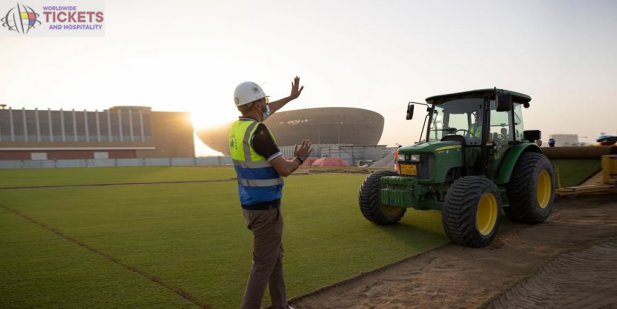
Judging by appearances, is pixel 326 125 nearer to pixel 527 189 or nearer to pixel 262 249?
pixel 527 189

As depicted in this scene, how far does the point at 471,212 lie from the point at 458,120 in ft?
6.86

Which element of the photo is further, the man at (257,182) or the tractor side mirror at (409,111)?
the tractor side mirror at (409,111)

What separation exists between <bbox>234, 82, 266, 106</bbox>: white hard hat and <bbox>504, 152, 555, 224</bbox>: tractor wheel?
5.23 metres

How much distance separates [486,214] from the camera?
5336 mm

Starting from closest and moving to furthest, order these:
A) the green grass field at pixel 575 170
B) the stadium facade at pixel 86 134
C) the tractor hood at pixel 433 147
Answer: the tractor hood at pixel 433 147, the green grass field at pixel 575 170, the stadium facade at pixel 86 134

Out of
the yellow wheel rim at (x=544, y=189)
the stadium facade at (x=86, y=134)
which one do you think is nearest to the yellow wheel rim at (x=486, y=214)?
the yellow wheel rim at (x=544, y=189)

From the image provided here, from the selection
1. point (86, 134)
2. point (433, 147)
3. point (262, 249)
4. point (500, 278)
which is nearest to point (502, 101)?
point (433, 147)

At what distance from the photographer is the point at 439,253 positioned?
4805 millimetres

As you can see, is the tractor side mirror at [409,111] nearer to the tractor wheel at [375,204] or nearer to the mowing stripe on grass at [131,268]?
the tractor wheel at [375,204]

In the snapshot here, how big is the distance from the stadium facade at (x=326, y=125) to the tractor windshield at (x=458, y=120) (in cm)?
7559

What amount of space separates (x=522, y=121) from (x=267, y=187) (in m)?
6.14

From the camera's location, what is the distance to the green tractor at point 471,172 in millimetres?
5176

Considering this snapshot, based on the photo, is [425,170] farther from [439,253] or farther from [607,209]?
[607,209]

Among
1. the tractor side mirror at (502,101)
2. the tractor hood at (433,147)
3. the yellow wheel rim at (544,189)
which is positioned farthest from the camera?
the yellow wheel rim at (544,189)
